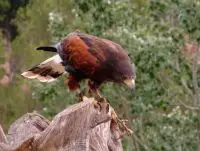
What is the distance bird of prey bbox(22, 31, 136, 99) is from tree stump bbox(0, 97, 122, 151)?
11.1 inches

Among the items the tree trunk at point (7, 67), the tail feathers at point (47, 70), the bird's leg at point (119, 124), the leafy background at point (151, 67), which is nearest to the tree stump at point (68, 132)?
the bird's leg at point (119, 124)

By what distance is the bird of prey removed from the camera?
467cm

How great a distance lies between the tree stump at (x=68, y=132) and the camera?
3.93 m

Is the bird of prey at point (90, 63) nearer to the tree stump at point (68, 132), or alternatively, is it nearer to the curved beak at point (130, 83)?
the curved beak at point (130, 83)

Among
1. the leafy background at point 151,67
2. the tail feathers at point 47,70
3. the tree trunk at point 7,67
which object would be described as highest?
the tail feathers at point 47,70

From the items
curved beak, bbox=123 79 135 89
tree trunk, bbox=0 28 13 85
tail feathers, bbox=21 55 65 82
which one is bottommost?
tree trunk, bbox=0 28 13 85

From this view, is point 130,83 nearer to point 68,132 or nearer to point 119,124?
point 119,124

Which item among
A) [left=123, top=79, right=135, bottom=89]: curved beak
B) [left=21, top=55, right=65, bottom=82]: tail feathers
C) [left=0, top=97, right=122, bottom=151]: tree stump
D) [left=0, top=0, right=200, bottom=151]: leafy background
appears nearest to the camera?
[left=0, top=97, right=122, bottom=151]: tree stump

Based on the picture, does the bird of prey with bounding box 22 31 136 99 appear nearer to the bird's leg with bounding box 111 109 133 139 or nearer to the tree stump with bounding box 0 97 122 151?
the bird's leg with bounding box 111 109 133 139

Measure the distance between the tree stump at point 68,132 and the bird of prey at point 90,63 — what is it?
28 centimetres

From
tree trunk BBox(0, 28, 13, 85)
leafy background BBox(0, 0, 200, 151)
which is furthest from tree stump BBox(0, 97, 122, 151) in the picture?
tree trunk BBox(0, 28, 13, 85)

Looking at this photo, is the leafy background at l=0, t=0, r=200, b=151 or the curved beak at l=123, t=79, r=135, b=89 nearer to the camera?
the curved beak at l=123, t=79, r=135, b=89

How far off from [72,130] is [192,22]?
21.5 feet

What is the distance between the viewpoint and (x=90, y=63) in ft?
15.6
